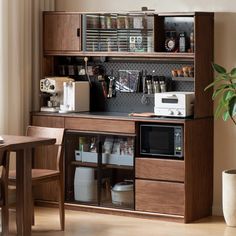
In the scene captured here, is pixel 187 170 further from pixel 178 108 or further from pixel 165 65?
pixel 165 65

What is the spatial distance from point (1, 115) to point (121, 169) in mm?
1224

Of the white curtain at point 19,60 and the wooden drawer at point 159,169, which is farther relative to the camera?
the white curtain at point 19,60

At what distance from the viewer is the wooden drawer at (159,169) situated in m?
6.65

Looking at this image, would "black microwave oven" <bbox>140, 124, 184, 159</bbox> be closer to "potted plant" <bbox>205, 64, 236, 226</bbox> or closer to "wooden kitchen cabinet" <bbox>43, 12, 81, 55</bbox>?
"potted plant" <bbox>205, 64, 236, 226</bbox>

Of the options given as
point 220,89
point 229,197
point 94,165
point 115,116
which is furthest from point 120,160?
point 220,89

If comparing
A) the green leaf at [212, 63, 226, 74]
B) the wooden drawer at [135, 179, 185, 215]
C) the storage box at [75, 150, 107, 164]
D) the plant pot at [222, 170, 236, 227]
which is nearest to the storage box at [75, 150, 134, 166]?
the storage box at [75, 150, 107, 164]

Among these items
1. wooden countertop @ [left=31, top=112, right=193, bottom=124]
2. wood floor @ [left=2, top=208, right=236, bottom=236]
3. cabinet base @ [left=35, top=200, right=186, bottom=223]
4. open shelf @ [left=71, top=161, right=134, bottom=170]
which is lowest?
wood floor @ [left=2, top=208, right=236, bottom=236]

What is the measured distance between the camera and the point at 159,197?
6.75 m

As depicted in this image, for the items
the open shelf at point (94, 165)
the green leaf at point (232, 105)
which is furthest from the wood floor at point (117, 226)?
the green leaf at point (232, 105)

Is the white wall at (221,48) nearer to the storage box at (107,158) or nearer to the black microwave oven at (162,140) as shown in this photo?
the black microwave oven at (162,140)

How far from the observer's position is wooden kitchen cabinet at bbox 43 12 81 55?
7341 mm

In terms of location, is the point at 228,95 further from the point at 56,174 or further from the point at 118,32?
the point at 56,174

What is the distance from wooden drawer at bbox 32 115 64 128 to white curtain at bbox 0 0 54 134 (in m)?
0.14

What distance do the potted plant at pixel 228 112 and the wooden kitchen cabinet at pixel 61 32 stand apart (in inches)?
57.9
